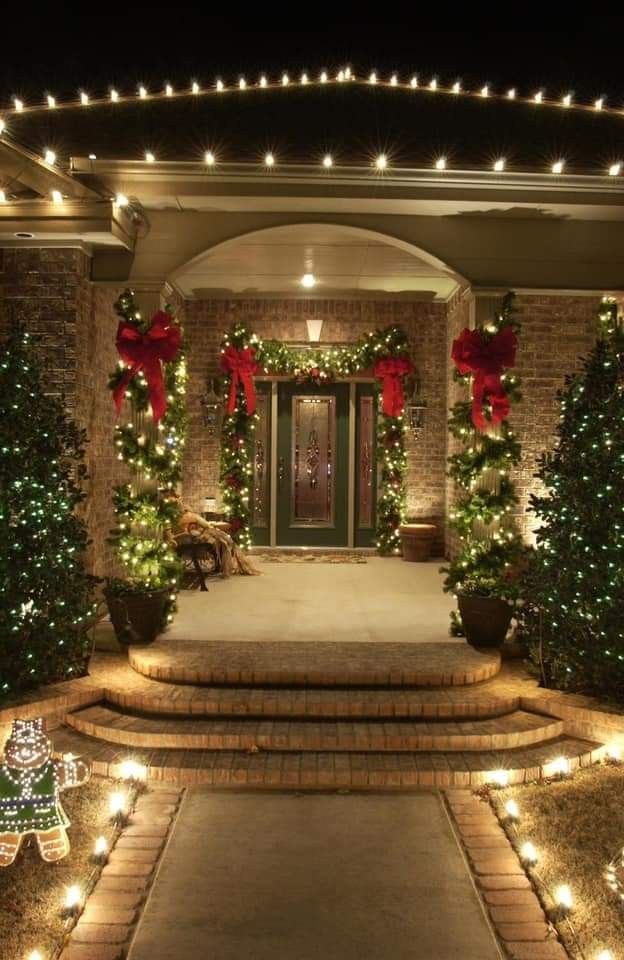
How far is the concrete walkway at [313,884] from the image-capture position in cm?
315

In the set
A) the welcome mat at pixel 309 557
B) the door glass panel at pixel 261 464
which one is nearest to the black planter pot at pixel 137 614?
the welcome mat at pixel 309 557

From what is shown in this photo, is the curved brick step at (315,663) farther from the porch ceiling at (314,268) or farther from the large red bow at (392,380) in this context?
the large red bow at (392,380)

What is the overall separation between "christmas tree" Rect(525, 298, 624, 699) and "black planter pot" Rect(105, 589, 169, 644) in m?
2.67

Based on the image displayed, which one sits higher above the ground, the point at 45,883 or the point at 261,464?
the point at 261,464

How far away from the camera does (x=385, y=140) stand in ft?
21.1

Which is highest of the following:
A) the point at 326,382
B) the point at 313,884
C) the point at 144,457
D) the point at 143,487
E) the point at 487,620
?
the point at 326,382

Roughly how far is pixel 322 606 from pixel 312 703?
103 inches

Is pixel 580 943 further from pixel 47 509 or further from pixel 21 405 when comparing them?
pixel 21 405

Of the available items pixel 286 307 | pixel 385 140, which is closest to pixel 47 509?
pixel 385 140

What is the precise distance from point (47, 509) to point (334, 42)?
8.39m

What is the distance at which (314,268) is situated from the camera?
31.2 feet

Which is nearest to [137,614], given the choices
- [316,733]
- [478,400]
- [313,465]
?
[316,733]

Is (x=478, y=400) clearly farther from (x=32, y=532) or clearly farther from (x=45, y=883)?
(x=45, y=883)

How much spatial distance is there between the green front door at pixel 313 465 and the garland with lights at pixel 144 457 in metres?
4.82
